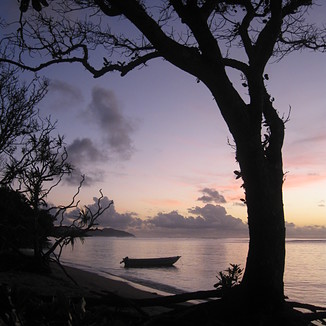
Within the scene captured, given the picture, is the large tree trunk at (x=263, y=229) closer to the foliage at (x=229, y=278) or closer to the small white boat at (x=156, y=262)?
the foliage at (x=229, y=278)

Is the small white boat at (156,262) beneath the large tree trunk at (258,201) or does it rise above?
beneath

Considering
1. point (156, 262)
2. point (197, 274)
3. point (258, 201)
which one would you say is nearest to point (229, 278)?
point (258, 201)

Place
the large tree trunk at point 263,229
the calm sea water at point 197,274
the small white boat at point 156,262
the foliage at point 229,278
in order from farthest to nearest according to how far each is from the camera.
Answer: the small white boat at point 156,262, the calm sea water at point 197,274, the foliage at point 229,278, the large tree trunk at point 263,229

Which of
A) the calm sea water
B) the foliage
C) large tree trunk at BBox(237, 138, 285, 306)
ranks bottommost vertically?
the calm sea water

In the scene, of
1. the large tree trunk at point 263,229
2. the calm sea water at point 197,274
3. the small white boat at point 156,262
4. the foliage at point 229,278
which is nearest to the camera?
the large tree trunk at point 263,229

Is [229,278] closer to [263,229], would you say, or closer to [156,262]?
[263,229]

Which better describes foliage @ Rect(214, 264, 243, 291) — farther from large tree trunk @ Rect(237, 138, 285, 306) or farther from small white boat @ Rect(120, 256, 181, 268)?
small white boat @ Rect(120, 256, 181, 268)

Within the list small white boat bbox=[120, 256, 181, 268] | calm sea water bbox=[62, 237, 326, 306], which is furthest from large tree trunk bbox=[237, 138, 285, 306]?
small white boat bbox=[120, 256, 181, 268]

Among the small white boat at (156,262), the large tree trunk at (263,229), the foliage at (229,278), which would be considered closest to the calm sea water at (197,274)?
the small white boat at (156,262)

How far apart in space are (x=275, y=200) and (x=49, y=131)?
48.8 ft

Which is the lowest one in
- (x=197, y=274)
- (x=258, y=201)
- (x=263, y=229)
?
(x=197, y=274)

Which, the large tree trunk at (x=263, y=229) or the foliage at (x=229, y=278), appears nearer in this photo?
the large tree trunk at (x=263, y=229)

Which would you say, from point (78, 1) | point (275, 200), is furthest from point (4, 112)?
point (275, 200)

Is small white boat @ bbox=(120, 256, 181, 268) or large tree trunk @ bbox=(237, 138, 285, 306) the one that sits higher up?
large tree trunk @ bbox=(237, 138, 285, 306)
